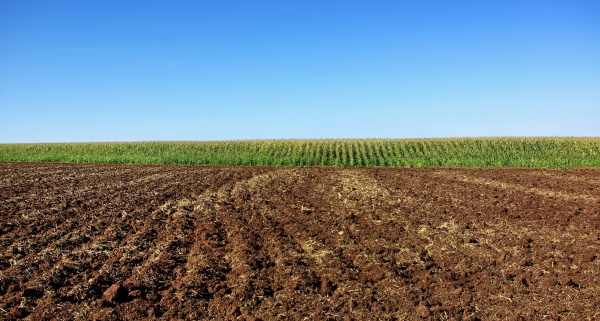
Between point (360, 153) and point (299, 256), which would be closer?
point (299, 256)

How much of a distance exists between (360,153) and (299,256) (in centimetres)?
3060

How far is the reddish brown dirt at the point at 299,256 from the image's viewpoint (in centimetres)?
685

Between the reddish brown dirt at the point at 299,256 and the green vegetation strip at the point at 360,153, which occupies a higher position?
the green vegetation strip at the point at 360,153

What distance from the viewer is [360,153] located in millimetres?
39312

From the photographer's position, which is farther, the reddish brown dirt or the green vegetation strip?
the green vegetation strip

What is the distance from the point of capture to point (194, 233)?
11234mm

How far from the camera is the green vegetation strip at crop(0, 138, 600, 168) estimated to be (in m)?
34.1

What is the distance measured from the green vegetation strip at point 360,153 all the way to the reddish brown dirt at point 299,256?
17.3 meters

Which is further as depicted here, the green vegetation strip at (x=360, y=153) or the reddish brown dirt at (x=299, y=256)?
the green vegetation strip at (x=360, y=153)

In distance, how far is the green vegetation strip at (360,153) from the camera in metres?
34.1

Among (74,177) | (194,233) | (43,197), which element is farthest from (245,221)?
(74,177)

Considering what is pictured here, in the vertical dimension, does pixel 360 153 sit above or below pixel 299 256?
above

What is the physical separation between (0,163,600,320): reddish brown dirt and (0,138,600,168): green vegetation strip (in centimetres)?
1731

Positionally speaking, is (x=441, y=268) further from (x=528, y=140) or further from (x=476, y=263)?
(x=528, y=140)
